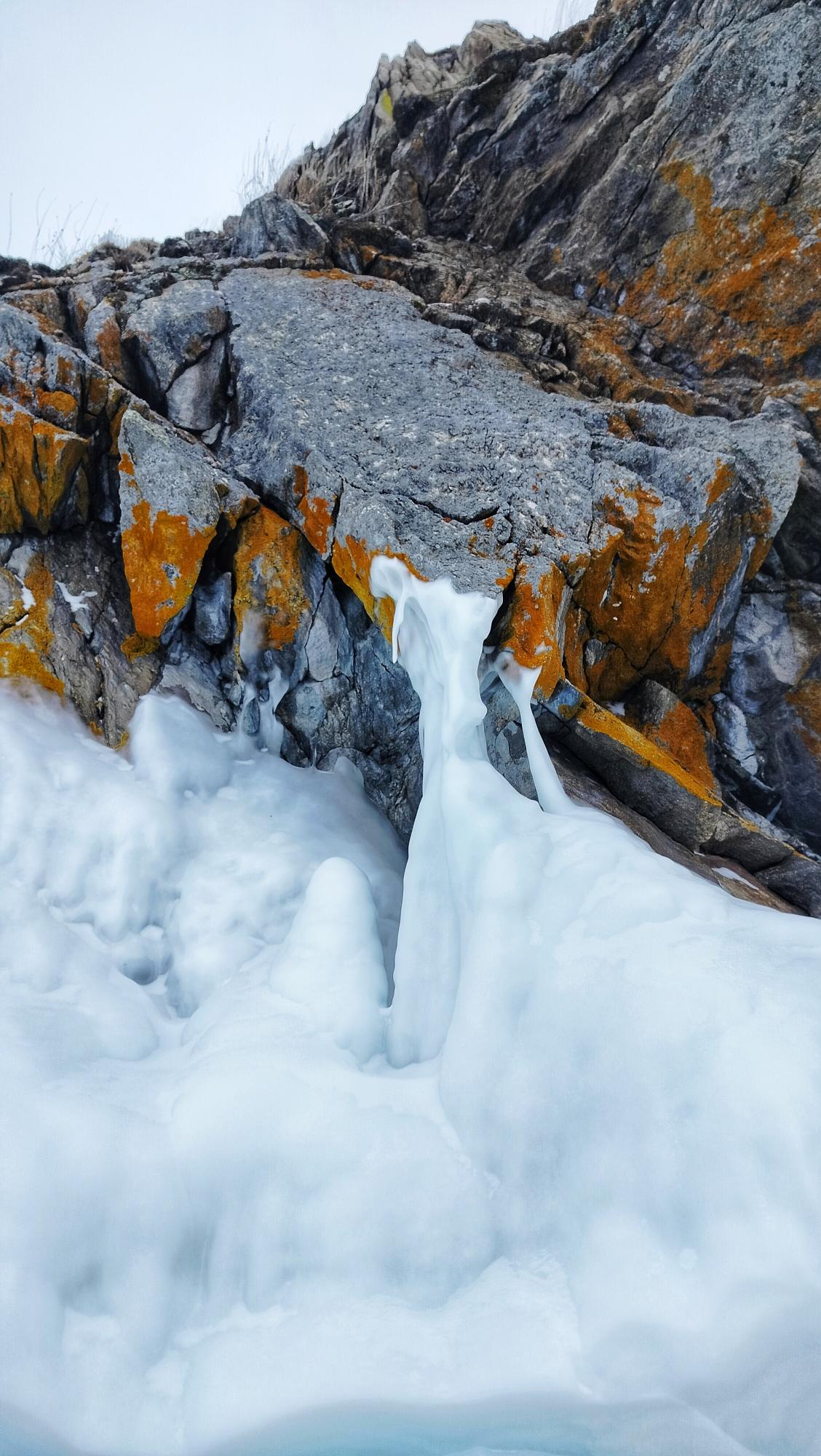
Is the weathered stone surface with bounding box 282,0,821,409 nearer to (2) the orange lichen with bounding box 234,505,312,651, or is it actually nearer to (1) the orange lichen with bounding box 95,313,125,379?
(2) the orange lichen with bounding box 234,505,312,651

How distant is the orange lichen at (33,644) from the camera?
143 inches

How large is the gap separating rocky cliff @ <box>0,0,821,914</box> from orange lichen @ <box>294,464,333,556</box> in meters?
0.03

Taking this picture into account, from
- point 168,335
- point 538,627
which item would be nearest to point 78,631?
point 168,335

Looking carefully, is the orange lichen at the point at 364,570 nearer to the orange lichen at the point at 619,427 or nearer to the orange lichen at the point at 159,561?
the orange lichen at the point at 159,561

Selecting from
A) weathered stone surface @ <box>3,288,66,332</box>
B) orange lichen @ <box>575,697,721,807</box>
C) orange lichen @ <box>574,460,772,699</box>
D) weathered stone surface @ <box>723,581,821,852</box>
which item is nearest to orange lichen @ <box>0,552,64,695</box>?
weathered stone surface @ <box>3,288,66,332</box>

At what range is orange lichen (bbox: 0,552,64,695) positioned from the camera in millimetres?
3636

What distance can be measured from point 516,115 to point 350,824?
Answer: 26.8 ft

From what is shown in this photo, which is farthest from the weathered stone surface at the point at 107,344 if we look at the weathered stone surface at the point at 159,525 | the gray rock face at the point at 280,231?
the gray rock face at the point at 280,231

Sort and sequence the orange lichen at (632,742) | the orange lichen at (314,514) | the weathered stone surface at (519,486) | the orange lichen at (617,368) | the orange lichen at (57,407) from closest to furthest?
1. the orange lichen at (632,742)
2. the weathered stone surface at (519,486)
3. the orange lichen at (314,514)
4. the orange lichen at (57,407)
5. the orange lichen at (617,368)

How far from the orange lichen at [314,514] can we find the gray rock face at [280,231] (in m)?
3.64

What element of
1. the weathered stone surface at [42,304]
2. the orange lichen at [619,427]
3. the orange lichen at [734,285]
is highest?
the orange lichen at [734,285]

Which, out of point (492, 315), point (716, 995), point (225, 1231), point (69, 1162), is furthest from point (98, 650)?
point (492, 315)

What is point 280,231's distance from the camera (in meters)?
6.24

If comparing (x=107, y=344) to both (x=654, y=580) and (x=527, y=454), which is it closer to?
(x=527, y=454)
